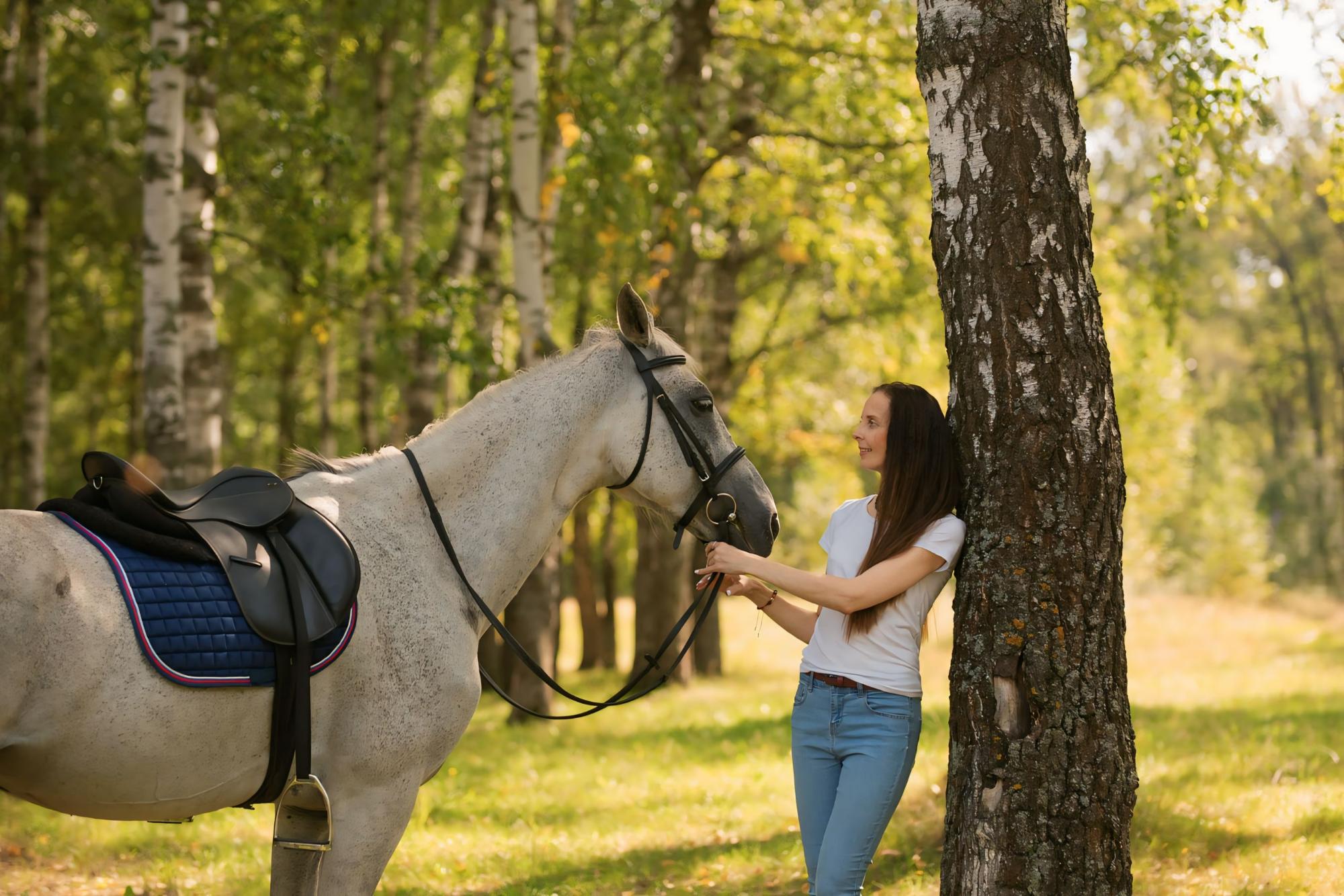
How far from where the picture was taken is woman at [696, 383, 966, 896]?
3277 mm

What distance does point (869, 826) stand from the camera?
3.26 m

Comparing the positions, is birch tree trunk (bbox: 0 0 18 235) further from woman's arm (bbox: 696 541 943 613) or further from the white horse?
woman's arm (bbox: 696 541 943 613)

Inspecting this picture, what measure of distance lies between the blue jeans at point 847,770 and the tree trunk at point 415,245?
8.47m

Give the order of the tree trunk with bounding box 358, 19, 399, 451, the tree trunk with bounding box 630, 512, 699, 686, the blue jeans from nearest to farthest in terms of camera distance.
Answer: the blue jeans → the tree trunk with bounding box 358, 19, 399, 451 → the tree trunk with bounding box 630, 512, 699, 686

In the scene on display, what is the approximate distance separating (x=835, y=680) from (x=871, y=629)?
0.66ft

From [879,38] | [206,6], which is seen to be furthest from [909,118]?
[206,6]

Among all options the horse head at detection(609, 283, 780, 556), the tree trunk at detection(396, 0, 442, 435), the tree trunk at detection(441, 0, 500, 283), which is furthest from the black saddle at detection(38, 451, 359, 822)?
the tree trunk at detection(441, 0, 500, 283)

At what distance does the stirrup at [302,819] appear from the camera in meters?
3.15

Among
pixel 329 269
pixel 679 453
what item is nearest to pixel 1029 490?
pixel 679 453

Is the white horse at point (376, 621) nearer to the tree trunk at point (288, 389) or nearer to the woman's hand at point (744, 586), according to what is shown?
the woman's hand at point (744, 586)

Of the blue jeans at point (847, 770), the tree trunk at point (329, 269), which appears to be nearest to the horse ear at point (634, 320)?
the blue jeans at point (847, 770)

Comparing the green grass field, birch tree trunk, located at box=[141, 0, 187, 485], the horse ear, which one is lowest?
the green grass field

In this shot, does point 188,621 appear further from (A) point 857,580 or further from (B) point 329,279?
(B) point 329,279

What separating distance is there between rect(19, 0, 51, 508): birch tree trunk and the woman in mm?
11245
